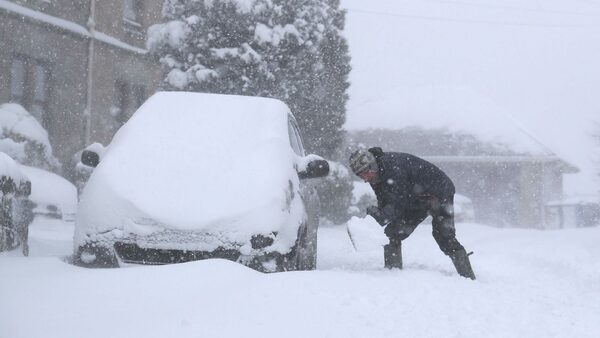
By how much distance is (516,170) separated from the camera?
2931 centimetres

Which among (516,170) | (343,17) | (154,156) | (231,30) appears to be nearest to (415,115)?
(516,170)

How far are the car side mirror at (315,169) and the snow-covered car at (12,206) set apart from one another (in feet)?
6.94

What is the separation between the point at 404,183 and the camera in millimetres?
5254

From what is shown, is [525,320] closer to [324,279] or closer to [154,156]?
[324,279]

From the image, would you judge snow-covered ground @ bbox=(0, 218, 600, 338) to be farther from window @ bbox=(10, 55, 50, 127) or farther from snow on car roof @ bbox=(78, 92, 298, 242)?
window @ bbox=(10, 55, 50, 127)

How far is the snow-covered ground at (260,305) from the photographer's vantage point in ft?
8.85

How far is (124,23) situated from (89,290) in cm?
1782

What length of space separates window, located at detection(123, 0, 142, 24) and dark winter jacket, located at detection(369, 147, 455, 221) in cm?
1649

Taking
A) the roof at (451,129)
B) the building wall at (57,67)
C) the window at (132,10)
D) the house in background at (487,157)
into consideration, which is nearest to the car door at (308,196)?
the building wall at (57,67)

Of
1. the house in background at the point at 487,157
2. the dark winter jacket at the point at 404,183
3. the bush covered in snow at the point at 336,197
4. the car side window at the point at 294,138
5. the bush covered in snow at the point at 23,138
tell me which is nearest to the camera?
the dark winter jacket at the point at 404,183

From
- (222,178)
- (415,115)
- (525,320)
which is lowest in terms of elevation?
(525,320)

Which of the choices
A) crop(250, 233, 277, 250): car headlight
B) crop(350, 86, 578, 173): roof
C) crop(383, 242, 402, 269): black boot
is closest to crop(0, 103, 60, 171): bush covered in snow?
crop(383, 242, 402, 269): black boot

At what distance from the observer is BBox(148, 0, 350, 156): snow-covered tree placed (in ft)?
45.8

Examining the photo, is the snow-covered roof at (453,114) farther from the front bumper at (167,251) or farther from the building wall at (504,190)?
the front bumper at (167,251)
